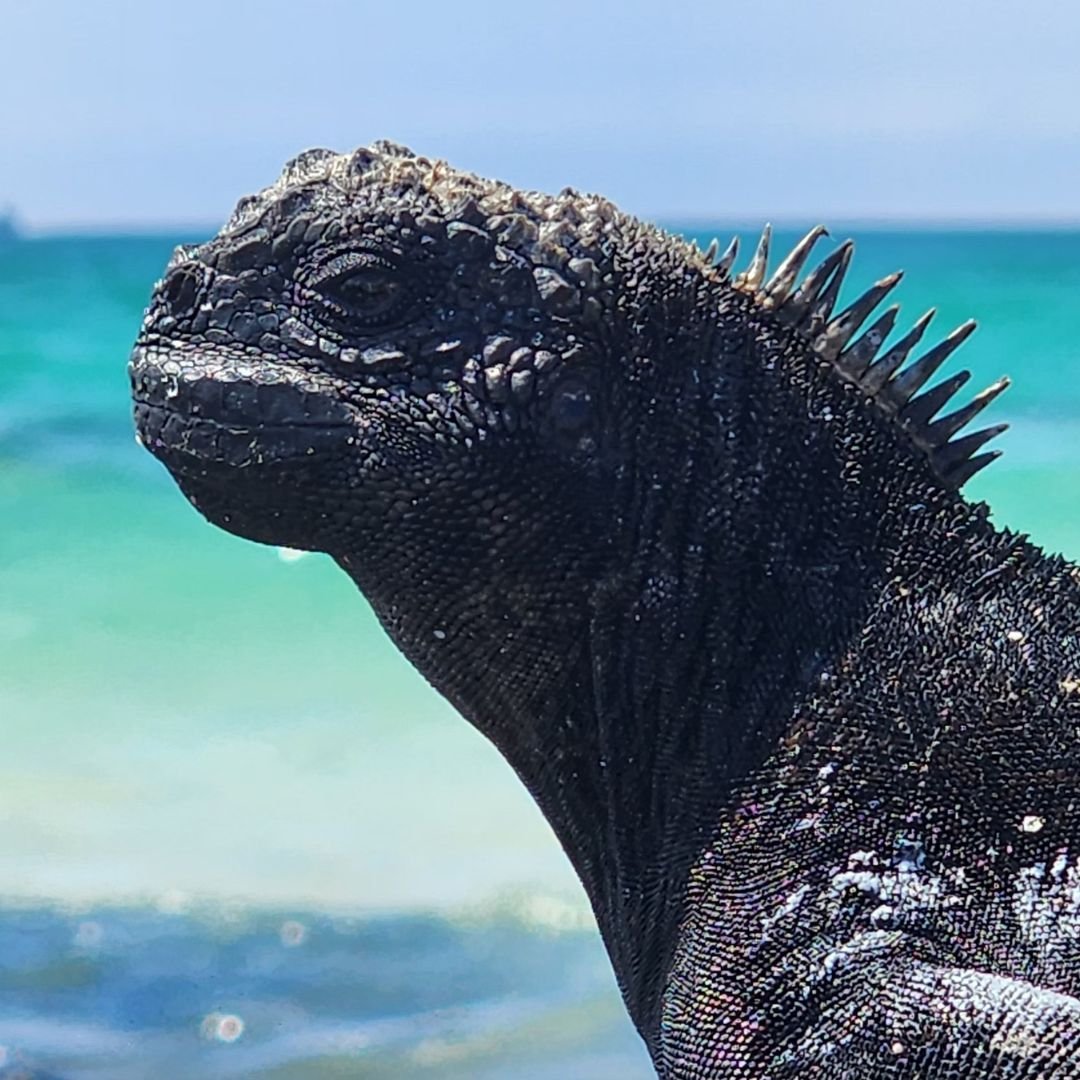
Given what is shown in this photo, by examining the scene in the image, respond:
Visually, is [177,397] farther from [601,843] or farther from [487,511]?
[601,843]

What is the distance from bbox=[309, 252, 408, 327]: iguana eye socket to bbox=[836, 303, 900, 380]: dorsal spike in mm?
648

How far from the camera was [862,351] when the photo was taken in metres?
2.47

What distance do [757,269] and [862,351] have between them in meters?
0.20

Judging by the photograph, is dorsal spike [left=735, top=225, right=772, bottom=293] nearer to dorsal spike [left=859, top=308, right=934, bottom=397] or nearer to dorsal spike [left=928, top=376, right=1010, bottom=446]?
dorsal spike [left=859, top=308, right=934, bottom=397]

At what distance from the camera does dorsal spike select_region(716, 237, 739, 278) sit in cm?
250

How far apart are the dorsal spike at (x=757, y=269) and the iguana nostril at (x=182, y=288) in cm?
79

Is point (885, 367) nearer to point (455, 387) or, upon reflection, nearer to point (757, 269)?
point (757, 269)


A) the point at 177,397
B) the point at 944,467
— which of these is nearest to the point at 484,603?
the point at 177,397

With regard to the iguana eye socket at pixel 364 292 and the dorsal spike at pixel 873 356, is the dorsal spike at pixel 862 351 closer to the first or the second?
the dorsal spike at pixel 873 356

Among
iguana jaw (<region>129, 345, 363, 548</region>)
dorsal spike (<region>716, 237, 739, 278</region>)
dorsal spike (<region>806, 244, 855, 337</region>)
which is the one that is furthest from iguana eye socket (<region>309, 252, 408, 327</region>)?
dorsal spike (<region>806, 244, 855, 337</region>)

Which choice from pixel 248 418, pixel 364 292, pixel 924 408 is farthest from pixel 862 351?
pixel 248 418

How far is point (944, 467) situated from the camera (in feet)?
8.13

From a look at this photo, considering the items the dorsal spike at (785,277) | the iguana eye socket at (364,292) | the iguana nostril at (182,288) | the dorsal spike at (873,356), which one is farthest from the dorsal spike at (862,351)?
the iguana nostril at (182,288)

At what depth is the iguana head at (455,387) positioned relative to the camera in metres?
2.37
